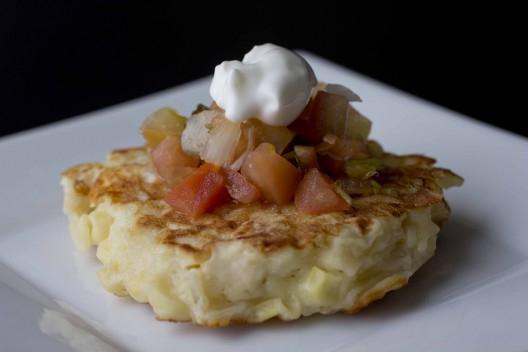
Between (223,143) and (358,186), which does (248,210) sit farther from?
(358,186)

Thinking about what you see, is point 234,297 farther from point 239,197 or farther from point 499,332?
point 499,332

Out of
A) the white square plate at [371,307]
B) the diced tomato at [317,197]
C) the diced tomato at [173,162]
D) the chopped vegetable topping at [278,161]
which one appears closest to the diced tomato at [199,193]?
the chopped vegetable topping at [278,161]

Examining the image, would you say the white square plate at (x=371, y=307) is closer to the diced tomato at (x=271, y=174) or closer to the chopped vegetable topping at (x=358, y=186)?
the chopped vegetable topping at (x=358, y=186)

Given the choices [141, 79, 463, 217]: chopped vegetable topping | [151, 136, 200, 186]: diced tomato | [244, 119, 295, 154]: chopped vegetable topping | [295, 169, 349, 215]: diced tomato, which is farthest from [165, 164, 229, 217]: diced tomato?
[295, 169, 349, 215]: diced tomato

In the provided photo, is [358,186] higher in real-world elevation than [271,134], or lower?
lower

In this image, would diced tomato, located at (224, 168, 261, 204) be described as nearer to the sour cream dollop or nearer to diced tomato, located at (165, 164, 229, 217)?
diced tomato, located at (165, 164, 229, 217)

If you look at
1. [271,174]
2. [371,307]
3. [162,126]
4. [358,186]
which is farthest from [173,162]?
[371,307]
